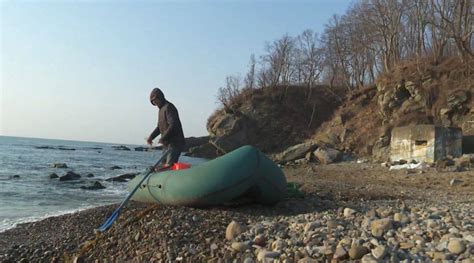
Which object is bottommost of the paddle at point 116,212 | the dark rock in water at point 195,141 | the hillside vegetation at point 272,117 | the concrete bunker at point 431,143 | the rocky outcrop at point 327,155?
the paddle at point 116,212

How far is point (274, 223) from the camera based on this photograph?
667 cm

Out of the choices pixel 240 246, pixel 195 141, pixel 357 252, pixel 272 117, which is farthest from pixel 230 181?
pixel 195 141

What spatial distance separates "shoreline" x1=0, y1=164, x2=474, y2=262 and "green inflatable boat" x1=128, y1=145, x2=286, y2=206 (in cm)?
→ 23

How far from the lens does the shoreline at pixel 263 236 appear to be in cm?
507

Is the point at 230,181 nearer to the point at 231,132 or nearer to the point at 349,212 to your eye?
the point at 349,212

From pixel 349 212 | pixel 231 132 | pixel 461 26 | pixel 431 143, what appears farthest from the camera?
pixel 231 132

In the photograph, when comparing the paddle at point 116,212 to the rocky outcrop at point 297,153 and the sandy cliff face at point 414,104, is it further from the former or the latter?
the rocky outcrop at point 297,153

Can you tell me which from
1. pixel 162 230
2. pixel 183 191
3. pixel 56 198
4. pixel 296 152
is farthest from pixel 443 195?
pixel 296 152

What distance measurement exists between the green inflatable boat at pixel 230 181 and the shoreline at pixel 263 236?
23 centimetres

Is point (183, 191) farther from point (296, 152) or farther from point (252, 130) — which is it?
point (252, 130)

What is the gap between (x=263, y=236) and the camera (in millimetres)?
6020

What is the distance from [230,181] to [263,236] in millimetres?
1778

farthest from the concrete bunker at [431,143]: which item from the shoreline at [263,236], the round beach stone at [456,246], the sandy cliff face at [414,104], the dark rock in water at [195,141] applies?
the dark rock in water at [195,141]

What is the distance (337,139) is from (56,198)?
2236 centimetres
